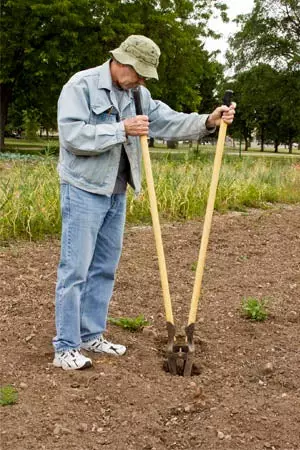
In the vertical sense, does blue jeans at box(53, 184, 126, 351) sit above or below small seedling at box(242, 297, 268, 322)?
above

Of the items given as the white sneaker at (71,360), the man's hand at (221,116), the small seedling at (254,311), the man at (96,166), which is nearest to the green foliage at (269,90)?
the small seedling at (254,311)

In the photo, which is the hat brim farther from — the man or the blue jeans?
the blue jeans

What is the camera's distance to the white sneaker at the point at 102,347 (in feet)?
12.5

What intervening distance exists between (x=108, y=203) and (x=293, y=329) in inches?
70.0

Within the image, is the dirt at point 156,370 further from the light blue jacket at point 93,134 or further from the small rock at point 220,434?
the light blue jacket at point 93,134

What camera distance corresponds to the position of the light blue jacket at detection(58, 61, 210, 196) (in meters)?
3.17

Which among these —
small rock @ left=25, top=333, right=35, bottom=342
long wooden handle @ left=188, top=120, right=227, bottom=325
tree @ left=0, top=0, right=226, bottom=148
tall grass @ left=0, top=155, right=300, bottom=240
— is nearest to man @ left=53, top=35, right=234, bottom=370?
long wooden handle @ left=188, top=120, right=227, bottom=325

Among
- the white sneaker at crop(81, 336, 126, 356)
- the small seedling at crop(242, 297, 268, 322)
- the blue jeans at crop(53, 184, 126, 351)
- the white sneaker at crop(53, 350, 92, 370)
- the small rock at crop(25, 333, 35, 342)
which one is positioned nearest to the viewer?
the blue jeans at crop(53, 184, 126, 351)

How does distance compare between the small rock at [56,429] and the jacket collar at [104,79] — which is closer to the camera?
the small rock at [56,429]

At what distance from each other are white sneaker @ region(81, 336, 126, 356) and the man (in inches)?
6.6

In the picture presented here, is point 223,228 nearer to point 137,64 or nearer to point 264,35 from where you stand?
point 137,64

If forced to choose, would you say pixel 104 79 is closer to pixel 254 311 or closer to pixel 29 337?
pixel 29 337

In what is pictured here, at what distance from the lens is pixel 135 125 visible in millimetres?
3217

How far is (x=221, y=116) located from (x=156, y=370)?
55.4 inches
